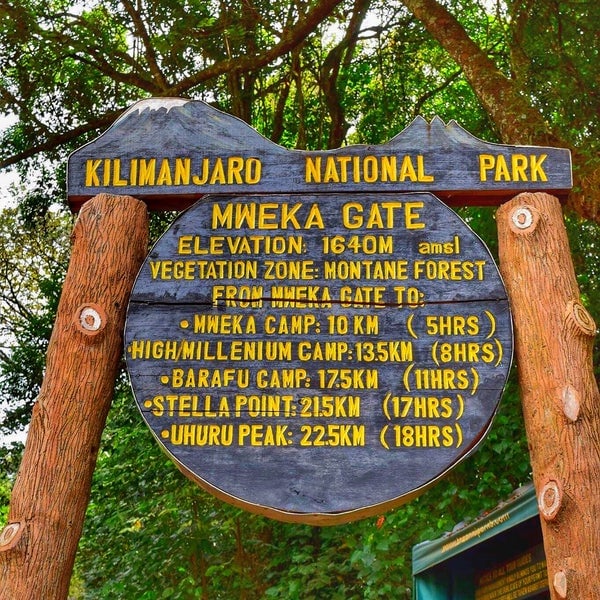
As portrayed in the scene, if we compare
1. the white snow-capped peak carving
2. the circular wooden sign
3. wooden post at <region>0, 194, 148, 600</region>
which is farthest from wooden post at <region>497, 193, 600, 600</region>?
wooden post at <region>0, 194, 148, 600</region>

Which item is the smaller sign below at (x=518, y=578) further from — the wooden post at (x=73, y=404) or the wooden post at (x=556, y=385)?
the wooden post at (x=73, y=404)

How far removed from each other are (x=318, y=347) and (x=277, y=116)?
8.18 meters

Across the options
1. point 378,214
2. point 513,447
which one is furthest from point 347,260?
point 513,447

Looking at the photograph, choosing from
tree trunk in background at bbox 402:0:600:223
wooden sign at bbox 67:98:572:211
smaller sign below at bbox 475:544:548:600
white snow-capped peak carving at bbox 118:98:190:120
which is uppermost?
tree trunk in background at bbox 402:0:600:223

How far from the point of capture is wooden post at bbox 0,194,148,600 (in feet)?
12.1

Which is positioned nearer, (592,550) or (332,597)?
(592,550)

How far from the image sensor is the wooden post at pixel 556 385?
3604 millimetres

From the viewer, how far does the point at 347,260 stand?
162 inches

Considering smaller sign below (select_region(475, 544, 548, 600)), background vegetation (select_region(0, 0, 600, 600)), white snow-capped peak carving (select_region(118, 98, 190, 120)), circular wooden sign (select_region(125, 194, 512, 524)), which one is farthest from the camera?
background vegetation (select_region(0, 0, 600, 600))

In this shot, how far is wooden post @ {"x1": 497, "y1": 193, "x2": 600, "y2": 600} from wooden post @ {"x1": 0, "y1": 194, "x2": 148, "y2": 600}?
1743 millimetres

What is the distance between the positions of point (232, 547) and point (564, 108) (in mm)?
6009

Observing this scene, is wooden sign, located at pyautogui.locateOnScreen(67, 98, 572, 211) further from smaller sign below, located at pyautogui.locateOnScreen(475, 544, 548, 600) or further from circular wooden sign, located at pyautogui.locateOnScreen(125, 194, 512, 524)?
smaller sign below, located at pyautogui.locateOnScreen(475, 544, 548, 600)

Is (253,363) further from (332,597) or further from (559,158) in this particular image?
(332,597)

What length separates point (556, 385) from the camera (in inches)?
153
